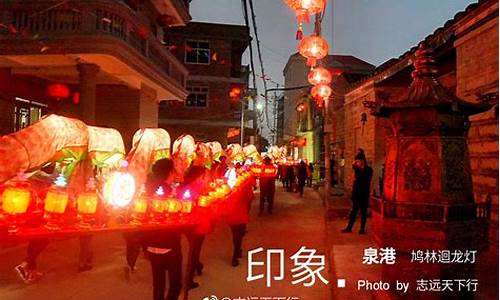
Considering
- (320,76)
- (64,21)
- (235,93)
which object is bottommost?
(320,76)

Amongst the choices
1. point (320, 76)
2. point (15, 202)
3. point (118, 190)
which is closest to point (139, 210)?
point (118, 190)

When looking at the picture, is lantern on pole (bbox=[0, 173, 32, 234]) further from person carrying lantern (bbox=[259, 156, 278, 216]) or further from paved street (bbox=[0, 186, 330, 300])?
person carrying lantern (bbox=[259, 156, 278, 216])

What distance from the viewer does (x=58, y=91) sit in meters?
12.0

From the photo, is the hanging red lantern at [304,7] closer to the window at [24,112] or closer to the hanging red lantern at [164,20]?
the window at [24,112]

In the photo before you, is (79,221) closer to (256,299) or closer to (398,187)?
(256,299)

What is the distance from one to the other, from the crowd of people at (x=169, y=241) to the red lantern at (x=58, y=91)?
7.07 meters

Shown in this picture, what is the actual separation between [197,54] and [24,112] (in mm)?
17193

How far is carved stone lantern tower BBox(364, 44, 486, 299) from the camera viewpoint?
4.09 metres

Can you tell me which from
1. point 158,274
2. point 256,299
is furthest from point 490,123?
point 158,274

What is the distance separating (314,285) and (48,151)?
4.42 m

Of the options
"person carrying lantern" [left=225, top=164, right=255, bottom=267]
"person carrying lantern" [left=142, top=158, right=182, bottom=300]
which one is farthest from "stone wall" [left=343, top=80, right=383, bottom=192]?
"person carrying lantern" [left=142, top=158, right=182, bottom=300]

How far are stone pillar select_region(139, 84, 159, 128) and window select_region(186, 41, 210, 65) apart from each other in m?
12.4

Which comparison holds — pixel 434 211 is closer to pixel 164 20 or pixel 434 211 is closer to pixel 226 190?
pixel 226 190

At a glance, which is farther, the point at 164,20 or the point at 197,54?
the point at 197,54
